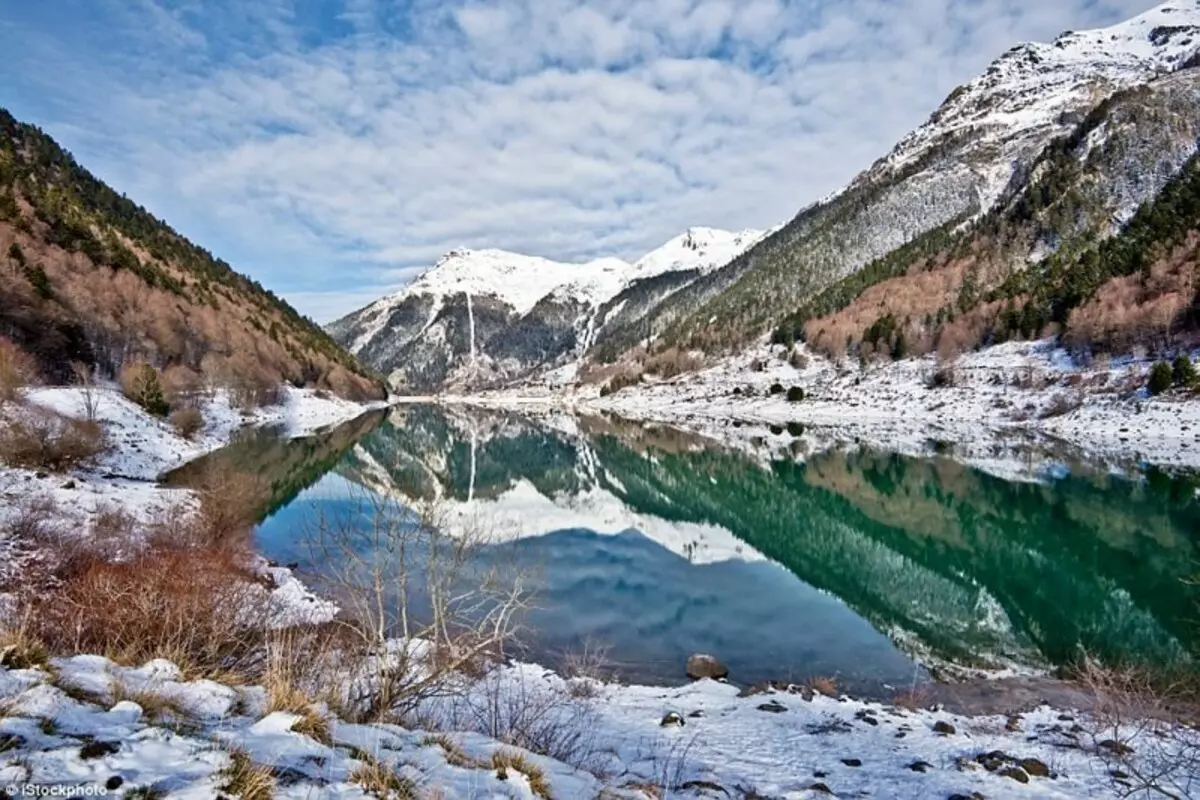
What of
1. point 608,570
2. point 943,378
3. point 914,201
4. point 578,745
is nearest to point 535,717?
point 578,745

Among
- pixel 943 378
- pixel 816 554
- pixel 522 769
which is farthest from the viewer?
pixel 943 378

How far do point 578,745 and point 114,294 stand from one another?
82667 millimetres

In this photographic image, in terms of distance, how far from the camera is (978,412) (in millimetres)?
A: 70188

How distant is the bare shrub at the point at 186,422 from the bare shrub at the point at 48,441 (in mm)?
16299

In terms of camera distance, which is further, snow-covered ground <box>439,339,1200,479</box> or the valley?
snow-covered ground <box>439,339,1200,479</box>

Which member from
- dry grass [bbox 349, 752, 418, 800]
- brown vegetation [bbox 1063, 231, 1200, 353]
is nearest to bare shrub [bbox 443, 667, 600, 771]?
dry grass [bbox 349, 752, 418, 800]

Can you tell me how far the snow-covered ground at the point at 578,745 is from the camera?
165 inches

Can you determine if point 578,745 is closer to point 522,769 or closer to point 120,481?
point 522,769

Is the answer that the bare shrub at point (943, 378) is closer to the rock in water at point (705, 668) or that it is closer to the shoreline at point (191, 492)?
the shoreline at point (191, 492)

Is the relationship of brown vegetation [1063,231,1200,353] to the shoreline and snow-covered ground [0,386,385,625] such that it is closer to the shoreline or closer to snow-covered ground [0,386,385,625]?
the shoreline

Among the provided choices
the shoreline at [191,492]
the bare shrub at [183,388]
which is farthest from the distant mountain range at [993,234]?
the bare shrub at [183,388]

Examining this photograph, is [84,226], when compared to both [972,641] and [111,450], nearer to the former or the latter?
[111,450]

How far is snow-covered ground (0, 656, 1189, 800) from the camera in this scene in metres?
4.18

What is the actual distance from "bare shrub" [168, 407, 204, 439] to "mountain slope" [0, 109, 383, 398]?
1354cm
